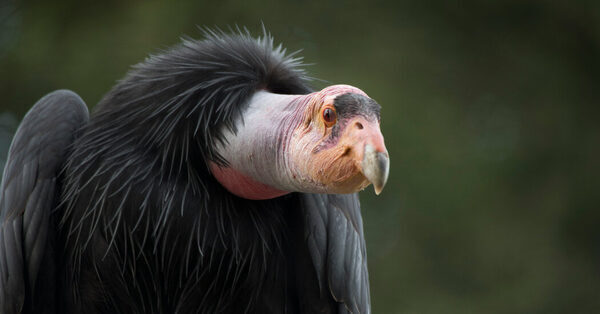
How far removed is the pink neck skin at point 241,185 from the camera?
10.4 feet

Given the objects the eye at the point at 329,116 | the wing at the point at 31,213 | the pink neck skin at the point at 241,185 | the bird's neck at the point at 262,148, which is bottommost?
the wing at the point at 31,213

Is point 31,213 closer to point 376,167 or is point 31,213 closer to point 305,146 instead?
point 305,146

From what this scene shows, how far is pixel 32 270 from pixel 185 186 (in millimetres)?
799

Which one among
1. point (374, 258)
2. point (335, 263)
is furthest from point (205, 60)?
point (374, 258)

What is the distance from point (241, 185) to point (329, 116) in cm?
69

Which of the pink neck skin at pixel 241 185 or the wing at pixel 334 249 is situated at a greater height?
the pink neck skin at pixel 241 185

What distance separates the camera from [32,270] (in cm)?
340

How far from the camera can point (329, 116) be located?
8.80ft

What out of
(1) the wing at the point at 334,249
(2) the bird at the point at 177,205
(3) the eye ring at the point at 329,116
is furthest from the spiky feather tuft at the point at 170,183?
(3) the eye ring at the point at 329,116

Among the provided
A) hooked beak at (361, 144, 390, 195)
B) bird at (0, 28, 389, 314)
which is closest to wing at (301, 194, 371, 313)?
bird at (0, 28, 389, 314)

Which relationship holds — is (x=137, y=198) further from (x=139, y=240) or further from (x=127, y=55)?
(x=127, y=55)

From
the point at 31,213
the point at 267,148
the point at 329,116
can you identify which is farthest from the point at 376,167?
the point at 31,213

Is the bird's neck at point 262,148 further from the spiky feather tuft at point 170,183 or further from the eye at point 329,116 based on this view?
the eye at point 329,116

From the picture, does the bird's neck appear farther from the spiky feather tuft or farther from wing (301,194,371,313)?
wing (301,194,371,313)
